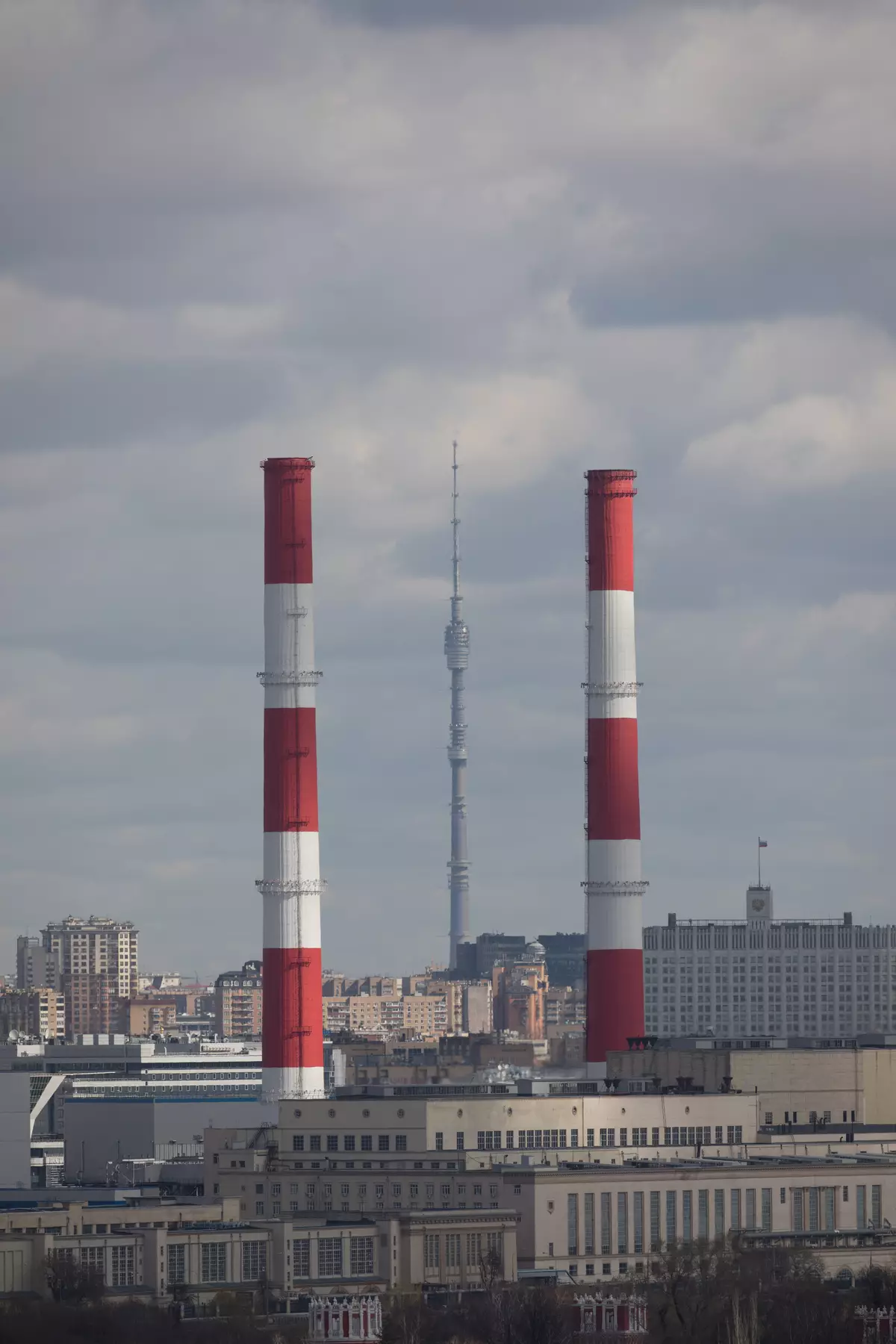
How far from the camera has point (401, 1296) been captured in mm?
98688

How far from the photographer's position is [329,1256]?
106 meters

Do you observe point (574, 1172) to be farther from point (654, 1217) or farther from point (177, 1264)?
point (177, 1264)

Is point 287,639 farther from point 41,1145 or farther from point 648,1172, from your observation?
point 41,1145

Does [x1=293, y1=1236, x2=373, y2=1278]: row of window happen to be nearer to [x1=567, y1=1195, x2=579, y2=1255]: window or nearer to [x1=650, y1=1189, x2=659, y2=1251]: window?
[x1=567, y1=1195, x2=579, y2=1255]: window

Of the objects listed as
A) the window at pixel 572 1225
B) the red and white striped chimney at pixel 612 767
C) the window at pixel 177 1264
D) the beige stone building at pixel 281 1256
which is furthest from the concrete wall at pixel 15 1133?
the window at pixel 572 1225

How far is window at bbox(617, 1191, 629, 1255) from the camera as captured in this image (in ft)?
356

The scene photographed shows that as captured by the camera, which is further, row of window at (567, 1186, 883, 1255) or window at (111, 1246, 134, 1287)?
row of window at (567, 1186, 883, 1255)

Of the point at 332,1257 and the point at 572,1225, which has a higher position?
the point at 572,1225

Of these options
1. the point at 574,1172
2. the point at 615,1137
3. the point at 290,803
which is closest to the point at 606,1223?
the point at 574,1172

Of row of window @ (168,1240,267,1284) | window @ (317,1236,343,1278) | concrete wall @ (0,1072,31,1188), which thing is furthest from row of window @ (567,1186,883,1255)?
concrete wall @ (0,1072,31,1188)

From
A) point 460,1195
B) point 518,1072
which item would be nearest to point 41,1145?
point 518,1072

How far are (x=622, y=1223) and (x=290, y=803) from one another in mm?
28333

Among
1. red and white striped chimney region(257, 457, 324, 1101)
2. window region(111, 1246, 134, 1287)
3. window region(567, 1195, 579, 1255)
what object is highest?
red and white striped chimney region(257, 457, 324, 1101)

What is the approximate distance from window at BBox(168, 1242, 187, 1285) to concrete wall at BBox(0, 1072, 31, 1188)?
44.3 metres
